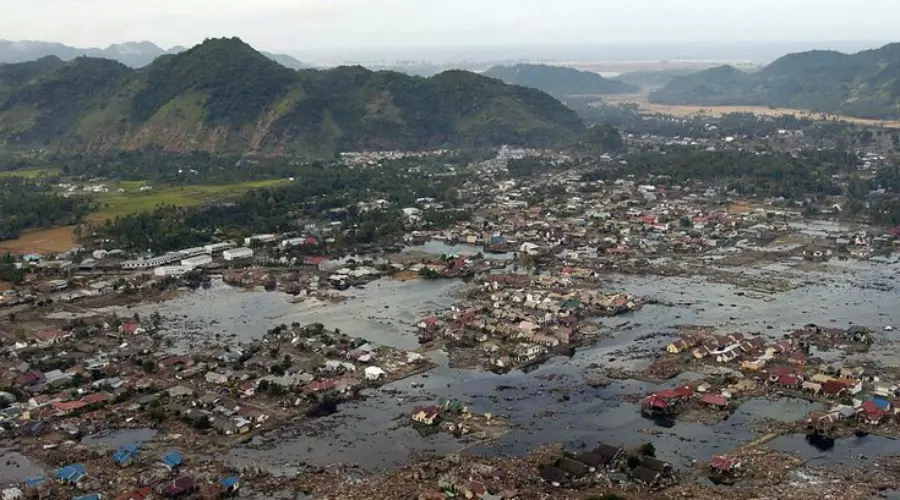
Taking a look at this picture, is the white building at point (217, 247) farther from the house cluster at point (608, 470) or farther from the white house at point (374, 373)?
the house cluster at point (608, 470)

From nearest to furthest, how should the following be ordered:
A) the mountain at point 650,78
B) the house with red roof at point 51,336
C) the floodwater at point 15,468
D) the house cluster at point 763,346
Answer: the floodwater at point 15,468, the house cluster at point 763,346, the house with red roof at point 51,336, the mountain at point 650,78

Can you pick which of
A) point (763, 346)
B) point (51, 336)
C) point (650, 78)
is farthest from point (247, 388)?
point (650, 78)

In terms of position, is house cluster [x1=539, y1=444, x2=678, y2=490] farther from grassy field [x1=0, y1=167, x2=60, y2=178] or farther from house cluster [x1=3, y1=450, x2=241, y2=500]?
grassy field [x1=0, y1=167, x2=60, y2=178]

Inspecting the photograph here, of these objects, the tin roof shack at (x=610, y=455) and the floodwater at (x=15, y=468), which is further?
the tin roof shack at (x=610, y=455)

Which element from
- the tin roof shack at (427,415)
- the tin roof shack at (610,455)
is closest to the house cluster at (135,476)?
the tin roof shack at (427,415)

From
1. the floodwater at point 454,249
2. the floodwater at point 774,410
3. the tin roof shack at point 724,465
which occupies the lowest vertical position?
the floodwater at point 774,410

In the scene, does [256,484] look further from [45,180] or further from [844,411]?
[45,180]

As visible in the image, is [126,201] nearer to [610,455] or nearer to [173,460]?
[173,460]
